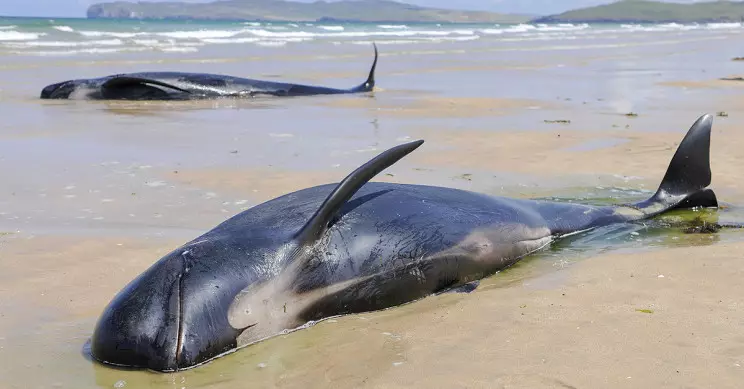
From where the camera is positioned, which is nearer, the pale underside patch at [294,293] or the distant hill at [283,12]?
the pale underside patch at [294,293]

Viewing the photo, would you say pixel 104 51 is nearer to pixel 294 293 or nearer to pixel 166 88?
pixel 166 88

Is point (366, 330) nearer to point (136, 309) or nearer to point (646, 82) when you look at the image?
point (136, 309)

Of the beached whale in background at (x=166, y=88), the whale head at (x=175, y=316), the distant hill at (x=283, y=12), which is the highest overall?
the whale head at (x=175, y=316)

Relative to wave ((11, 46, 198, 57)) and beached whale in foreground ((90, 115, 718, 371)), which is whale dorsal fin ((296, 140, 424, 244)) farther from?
wave ((11, 46, 198, 57))

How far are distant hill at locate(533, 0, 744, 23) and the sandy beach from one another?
445ft

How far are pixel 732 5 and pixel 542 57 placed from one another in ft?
483

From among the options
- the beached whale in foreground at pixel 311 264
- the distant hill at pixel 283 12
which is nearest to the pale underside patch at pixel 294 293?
the beached whale in foreground at pixel 311 264

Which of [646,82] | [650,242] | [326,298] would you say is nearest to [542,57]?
[646,82]

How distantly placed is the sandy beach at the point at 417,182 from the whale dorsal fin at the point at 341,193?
0.40 metres

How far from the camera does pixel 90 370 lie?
11.1ft

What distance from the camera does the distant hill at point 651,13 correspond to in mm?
144750

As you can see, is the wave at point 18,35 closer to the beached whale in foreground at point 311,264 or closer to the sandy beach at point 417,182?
the sandy beach at point 417,182

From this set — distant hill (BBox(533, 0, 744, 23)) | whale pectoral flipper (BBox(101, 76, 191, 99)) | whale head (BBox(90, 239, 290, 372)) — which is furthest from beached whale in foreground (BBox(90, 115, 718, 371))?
distant hill (BBox(533, 0, 744, 23))

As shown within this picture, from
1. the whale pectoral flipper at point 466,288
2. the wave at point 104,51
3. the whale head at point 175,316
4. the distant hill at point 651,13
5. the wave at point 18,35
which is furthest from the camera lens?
the distant hill at point 651,13
